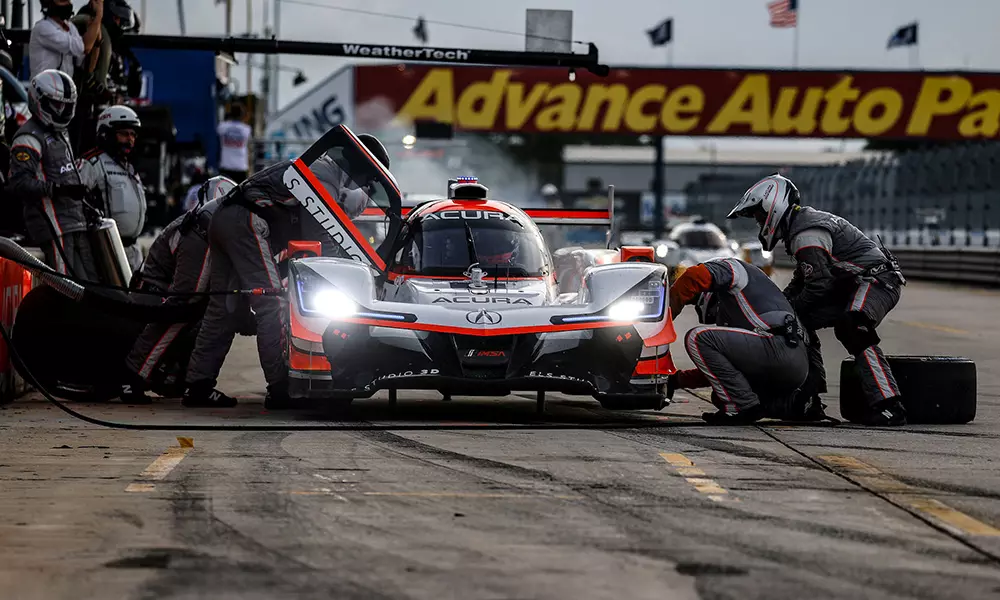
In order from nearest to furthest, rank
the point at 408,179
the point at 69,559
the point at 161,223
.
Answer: the point at 69,559
the point at 161,223
the point at 408,179

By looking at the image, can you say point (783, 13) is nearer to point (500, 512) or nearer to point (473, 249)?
point (473, 249)

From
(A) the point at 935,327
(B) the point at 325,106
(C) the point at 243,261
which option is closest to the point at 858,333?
(C) the point at 243,261

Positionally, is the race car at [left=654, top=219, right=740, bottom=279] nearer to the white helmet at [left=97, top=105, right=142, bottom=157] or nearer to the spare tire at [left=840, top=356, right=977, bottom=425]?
the white helmet at [left=97, top=105, right=142, bottom=157]

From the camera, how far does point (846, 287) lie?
994cm

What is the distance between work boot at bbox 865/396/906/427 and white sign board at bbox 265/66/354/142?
38718 mm

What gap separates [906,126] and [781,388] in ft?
133

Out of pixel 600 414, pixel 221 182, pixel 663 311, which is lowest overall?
pixel 600 414

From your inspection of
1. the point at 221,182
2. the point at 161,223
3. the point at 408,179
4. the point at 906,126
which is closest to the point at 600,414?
the point at 221,182

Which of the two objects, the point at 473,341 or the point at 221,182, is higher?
the point at 221,182

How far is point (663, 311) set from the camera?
31.5ft

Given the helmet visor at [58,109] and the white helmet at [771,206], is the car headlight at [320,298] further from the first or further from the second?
the helmet visor at [58,109]

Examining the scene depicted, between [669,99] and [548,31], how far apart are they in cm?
2876

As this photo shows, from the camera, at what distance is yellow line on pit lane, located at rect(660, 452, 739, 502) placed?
6.55 meters

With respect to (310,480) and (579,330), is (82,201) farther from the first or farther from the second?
(310,480)
